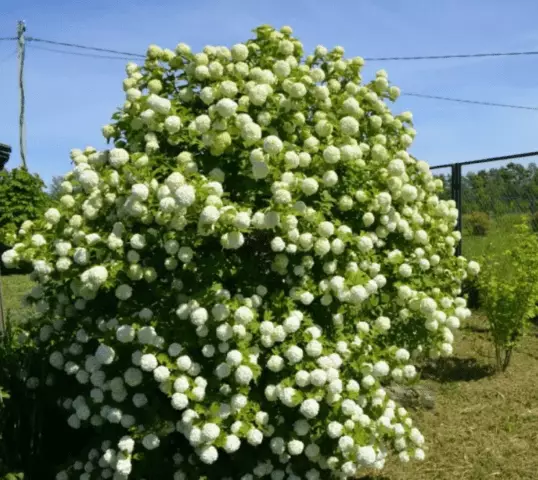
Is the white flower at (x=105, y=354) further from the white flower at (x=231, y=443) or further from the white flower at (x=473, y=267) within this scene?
the white flower at (x=473, y=267)

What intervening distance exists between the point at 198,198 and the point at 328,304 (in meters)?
0.90

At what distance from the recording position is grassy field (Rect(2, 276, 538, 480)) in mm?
4023

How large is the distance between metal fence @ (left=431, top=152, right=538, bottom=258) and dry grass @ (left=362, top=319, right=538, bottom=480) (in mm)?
2363

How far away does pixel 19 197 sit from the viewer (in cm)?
1504

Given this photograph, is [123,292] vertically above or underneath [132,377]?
above

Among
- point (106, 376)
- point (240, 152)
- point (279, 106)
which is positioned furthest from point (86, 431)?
point (279, 106)

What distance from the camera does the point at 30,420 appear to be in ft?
12.0

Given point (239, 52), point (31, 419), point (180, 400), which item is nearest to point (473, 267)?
point (239, 52)

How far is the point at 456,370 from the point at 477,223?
3454 millimetres

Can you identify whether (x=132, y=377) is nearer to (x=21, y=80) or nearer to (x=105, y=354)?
(x=105, y=354)

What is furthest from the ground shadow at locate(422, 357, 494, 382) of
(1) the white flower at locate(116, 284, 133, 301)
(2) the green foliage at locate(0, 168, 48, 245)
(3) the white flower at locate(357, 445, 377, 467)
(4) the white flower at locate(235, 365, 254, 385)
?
(2) the green foliage at locate(0, 168, 48, 245)

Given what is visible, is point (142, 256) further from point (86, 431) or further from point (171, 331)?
point (86, 431)

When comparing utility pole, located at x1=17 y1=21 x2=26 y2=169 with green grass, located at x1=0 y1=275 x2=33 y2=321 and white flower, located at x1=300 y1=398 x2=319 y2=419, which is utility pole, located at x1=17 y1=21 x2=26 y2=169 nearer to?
green grass, located at x1=0 y1=275 x2=33 y2=321

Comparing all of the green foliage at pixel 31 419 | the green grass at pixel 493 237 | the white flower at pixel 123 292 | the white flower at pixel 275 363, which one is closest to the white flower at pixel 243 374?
the white flower at pixel 275 363
